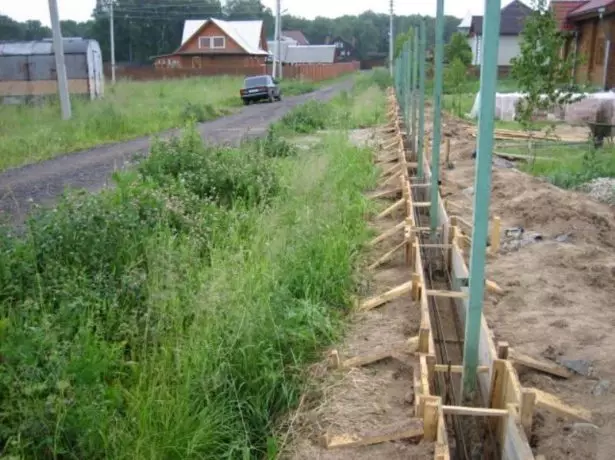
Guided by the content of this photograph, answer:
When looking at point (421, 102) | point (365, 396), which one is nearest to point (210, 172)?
point (421, 102)

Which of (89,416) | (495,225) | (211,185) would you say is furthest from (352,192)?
(89,416)

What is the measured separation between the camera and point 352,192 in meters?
8.60

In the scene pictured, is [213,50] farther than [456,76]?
Yes

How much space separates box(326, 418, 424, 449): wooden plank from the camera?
11.4 feet

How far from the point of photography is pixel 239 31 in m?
60.4

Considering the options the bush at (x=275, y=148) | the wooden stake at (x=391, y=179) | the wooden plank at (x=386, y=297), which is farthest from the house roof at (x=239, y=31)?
the wooden plank at (x=386, y=297)

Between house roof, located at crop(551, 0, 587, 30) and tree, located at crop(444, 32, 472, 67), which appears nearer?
tree, located at crop(444, 32, 472, 67)

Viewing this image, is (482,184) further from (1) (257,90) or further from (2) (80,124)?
(1) (257,90)

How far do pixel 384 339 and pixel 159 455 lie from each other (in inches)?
73.2

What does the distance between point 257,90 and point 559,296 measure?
92.8 ft

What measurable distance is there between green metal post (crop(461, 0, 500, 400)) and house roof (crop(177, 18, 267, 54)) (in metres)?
56.1

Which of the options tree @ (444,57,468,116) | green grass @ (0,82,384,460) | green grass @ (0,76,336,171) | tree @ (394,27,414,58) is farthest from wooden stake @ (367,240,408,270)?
tree @ (444,57,468,116)

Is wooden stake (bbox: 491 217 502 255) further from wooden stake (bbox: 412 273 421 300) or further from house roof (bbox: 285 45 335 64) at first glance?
house roof (bbox: 285 45 335 64)

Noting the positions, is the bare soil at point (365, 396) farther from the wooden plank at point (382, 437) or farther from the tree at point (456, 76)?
the tree at point (456, 76)
